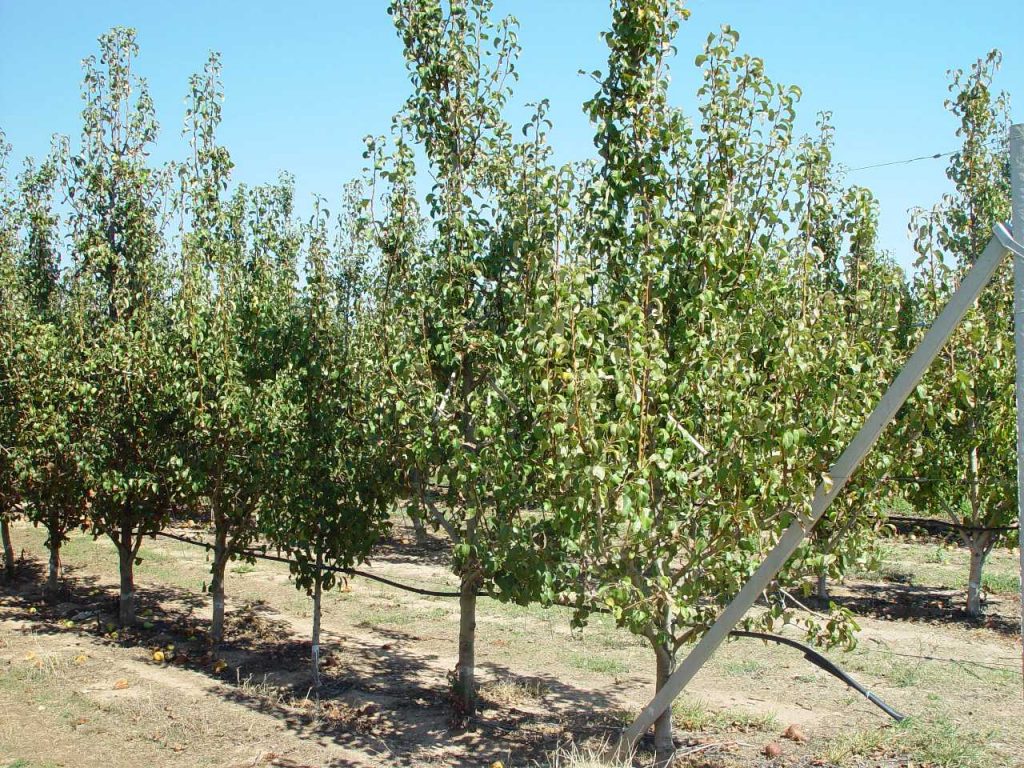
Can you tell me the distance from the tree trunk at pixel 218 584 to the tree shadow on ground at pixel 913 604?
821cm

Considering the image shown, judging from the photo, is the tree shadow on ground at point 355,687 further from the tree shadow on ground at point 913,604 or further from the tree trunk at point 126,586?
the tree shadow on ground at point 913,604

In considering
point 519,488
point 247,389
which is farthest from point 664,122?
point 247,389

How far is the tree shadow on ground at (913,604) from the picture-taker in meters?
12.5

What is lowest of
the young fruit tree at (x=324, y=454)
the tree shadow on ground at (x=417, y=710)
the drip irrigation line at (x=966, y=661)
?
the tree shadow on ground at (x=417, y=710)

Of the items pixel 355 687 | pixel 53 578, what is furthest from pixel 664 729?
pixel 53 578

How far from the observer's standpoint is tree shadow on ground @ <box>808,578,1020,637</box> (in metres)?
Result: 12.5

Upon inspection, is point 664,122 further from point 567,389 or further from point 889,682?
point 889,682

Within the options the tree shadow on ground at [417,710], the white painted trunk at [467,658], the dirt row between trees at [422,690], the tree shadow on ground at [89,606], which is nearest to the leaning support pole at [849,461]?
the dirt row between trees at [422,690]

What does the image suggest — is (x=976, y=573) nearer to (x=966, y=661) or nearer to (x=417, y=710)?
(x=966, y=661)

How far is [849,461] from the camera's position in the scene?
16.8 ft

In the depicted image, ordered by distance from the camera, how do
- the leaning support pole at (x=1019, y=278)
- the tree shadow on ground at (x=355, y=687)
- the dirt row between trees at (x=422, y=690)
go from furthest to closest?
the tree shadow on ground at (x=355, y=687), the dirt row between trees at (x=422, y=690), the leaning support pole at (x=1019, y=278)

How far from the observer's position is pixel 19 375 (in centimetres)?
1111

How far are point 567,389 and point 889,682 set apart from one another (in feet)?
20.7

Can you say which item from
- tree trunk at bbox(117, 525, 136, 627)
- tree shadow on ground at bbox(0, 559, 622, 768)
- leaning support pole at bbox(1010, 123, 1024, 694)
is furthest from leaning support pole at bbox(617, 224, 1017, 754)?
tree trunk at bbox(117, 525, 136, 627)
